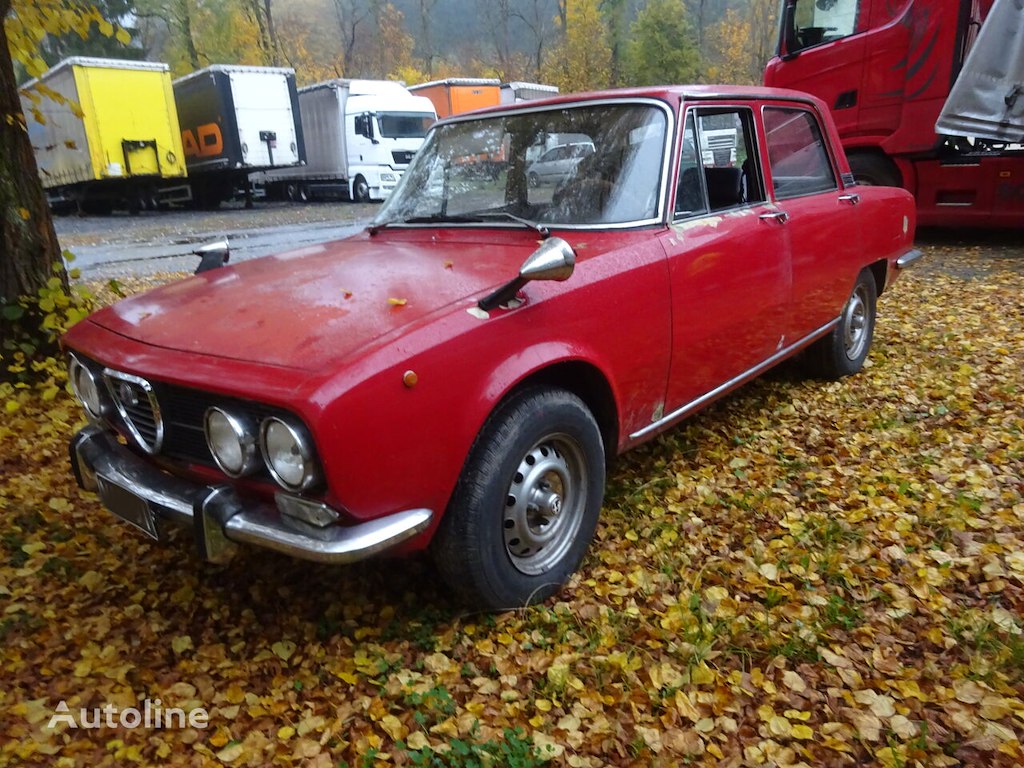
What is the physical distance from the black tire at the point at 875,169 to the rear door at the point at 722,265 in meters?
5.99

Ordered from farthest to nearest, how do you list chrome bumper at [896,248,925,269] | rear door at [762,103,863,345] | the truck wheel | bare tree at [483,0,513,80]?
1. bare tree at [483,0,513,80]
2. the truck wheel
3. chrome bumper at [896,248,925,269]
4. rear door at [762,103,863,345]

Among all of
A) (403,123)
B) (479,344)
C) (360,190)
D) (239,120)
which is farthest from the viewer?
(360,190)

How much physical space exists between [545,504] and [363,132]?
→ 20.6 metres

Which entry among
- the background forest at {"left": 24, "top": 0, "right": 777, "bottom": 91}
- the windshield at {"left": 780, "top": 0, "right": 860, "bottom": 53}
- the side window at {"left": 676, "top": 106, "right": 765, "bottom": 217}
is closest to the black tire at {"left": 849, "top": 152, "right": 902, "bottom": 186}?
the windshield at {"left": 780, "top": 0, "right": 860, "bottom": 53}

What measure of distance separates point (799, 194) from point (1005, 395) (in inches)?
73.6

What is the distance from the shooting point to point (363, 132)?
69.8ft

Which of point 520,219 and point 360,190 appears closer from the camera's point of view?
point 520,219

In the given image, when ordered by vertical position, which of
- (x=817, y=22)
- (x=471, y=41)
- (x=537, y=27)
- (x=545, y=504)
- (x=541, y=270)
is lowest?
(x=545, y=504)

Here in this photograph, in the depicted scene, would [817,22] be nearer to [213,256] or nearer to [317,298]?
[213,256]

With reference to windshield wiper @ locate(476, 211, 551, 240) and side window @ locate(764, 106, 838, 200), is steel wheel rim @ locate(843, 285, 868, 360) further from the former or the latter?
windshield wiper @ locate(476, 211, 551, 240)

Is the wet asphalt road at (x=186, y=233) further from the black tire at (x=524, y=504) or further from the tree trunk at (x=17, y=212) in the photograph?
the black tire at (x=524, y=504)

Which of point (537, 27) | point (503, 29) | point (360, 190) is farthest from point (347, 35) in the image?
point (360, 190)

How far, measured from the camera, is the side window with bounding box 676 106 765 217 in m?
3.35

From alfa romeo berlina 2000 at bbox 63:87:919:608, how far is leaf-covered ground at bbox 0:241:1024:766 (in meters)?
0.37
